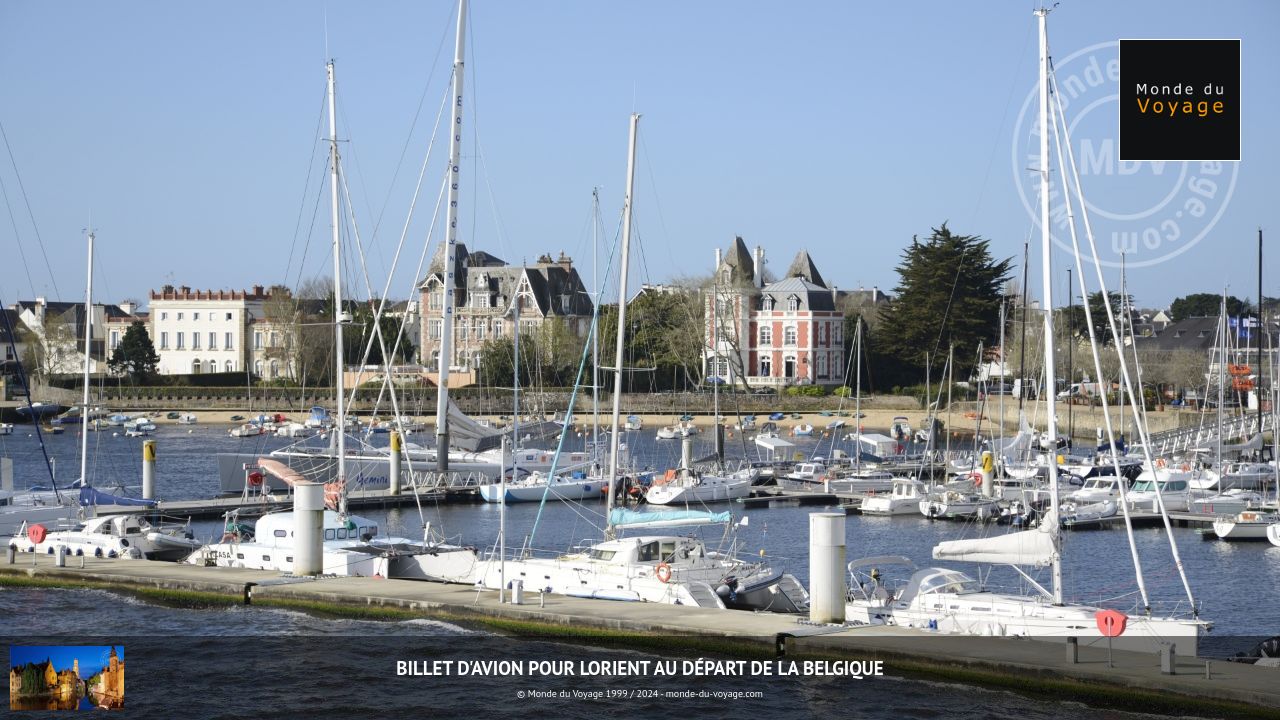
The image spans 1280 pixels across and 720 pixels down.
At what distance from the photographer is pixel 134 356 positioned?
402 ft

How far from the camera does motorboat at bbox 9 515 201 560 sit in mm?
34875

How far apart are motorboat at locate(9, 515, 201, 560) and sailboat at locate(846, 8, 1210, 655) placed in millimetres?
17380

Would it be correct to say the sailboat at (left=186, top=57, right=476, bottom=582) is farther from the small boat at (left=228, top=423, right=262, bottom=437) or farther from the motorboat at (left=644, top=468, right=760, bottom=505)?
the small boat at (left=228, top=423, right=262, bottom=437)

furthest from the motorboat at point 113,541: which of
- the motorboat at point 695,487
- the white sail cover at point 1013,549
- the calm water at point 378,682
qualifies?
the motorboat at point 695,487

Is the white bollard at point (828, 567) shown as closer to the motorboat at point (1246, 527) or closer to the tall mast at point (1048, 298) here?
the tall mast at point (1048, 298)

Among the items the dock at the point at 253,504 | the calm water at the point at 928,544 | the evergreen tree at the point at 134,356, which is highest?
the evergreen tree at the point at 134,356

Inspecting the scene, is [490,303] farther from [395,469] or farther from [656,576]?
[656,576]

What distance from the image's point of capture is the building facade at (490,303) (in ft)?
387

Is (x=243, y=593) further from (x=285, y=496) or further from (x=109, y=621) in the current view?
(x=285, y=496)

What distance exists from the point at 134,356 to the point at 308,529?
9959 centimetres

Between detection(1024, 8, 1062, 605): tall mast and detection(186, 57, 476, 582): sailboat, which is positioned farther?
detection(186, 57, 476, 582): sailboat

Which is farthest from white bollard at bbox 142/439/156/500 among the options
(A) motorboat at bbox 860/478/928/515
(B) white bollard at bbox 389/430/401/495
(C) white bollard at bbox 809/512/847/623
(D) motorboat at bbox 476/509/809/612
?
(C) white bollard at bbox 809/512/847/623

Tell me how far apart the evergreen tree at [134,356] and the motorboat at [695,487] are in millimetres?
78397

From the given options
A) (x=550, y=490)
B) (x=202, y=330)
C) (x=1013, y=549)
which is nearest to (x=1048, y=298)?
(x=1013, y=549)
